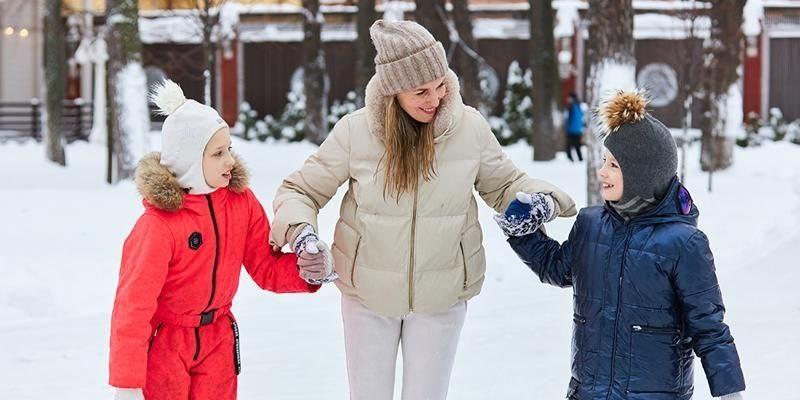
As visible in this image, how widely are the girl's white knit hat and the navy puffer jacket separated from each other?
52.1 inches

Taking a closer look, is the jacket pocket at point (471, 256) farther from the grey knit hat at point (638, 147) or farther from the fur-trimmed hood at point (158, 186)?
the fur-trimmed hood at point (158, 186)

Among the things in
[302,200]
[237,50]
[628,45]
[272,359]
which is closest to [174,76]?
[237,50]

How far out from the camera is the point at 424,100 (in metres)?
4.30

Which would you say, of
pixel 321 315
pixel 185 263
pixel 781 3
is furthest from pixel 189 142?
pixel 781 3

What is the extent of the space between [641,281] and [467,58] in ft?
61.5

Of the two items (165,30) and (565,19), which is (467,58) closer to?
(565,19)

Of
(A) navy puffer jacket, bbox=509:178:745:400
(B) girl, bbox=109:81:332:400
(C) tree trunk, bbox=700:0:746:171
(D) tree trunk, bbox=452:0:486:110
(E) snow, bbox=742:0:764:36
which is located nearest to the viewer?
(A) navy puffer jacket, bbox=509:178:745:400

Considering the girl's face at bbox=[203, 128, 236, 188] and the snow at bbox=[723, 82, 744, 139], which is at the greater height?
the girl's face at bbox=[203, 128, 236, 188]

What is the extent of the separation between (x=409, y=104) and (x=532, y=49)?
19111 millimetres

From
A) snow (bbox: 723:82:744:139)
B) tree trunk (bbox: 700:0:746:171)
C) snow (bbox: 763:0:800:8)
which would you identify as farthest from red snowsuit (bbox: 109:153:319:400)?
snow (bbox: 763:0:800:8)

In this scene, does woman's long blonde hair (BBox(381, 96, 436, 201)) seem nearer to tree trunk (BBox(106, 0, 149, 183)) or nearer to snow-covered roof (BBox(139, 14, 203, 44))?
tree trunk (BBox(106, 0, 149, 183))

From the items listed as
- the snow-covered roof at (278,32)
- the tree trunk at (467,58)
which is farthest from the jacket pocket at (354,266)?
the snow-covered roof at (278,32)

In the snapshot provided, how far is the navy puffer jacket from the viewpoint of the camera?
13.0ft

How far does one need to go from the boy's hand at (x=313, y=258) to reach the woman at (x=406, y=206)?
0.06m
